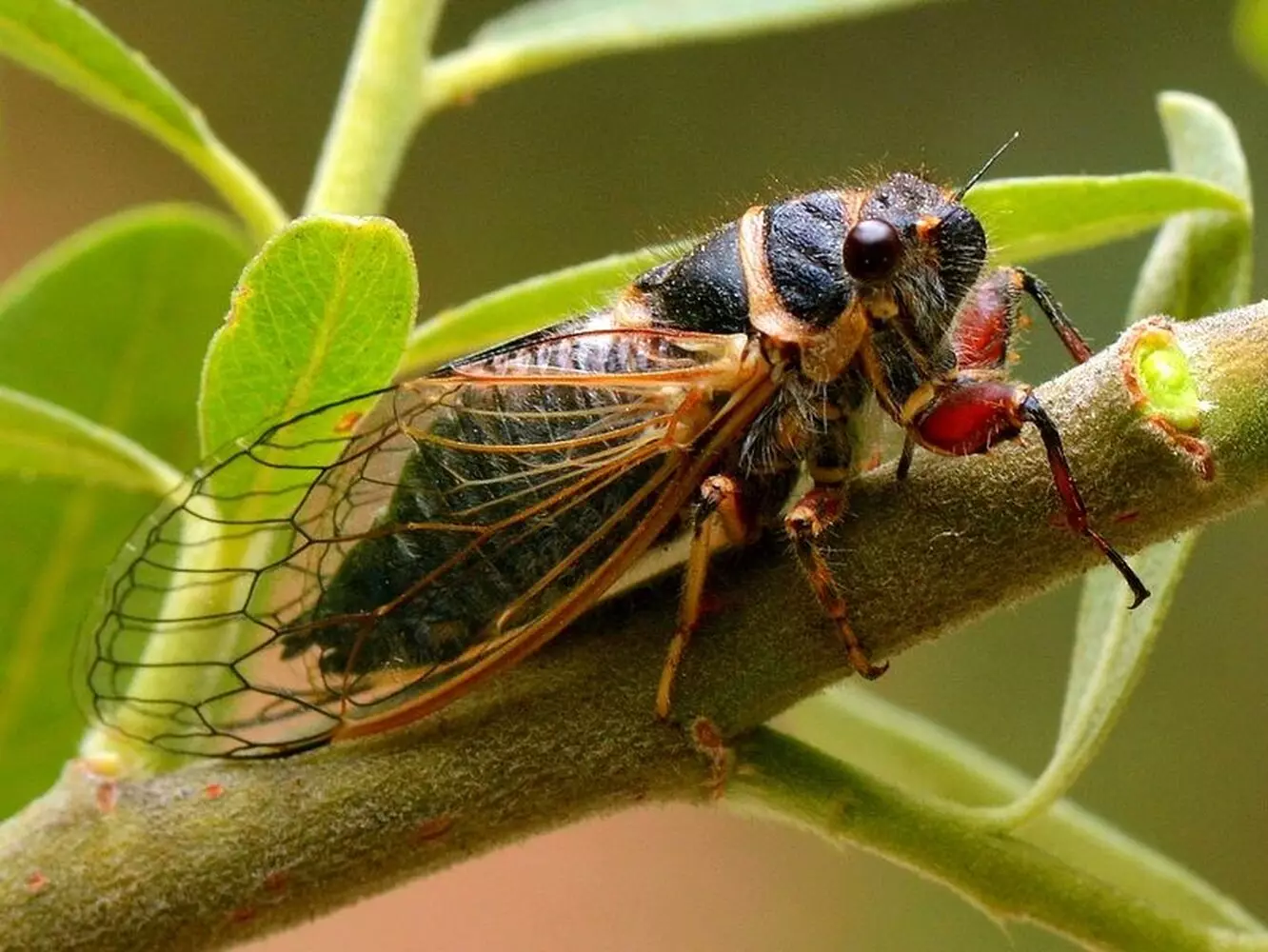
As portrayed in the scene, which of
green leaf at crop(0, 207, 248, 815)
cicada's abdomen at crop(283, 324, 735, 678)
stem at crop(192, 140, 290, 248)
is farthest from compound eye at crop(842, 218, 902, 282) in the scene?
green leaf at crop(0, 207, 248, 815)

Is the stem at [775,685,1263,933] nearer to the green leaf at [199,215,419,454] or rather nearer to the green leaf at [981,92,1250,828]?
the green leaf at [981,92,1250,828]

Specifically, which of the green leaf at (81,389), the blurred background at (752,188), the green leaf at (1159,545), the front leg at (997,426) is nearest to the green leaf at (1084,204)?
the green leaf at (1159,545)

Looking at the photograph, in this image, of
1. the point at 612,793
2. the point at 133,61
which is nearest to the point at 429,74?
the point at 133,61

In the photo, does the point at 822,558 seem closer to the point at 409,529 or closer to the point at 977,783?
the point at 409,529

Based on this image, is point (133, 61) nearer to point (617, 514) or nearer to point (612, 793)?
point (617, 514)

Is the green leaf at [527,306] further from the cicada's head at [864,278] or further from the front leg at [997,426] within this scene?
the front leg at [997,426]

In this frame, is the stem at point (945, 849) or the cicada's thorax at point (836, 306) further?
the cicada's thorax at point (836, 306)

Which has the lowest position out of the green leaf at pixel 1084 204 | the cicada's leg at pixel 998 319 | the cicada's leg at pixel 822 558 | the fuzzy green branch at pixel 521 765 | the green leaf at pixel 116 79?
the fuzzy green branch at pixel 521 765
